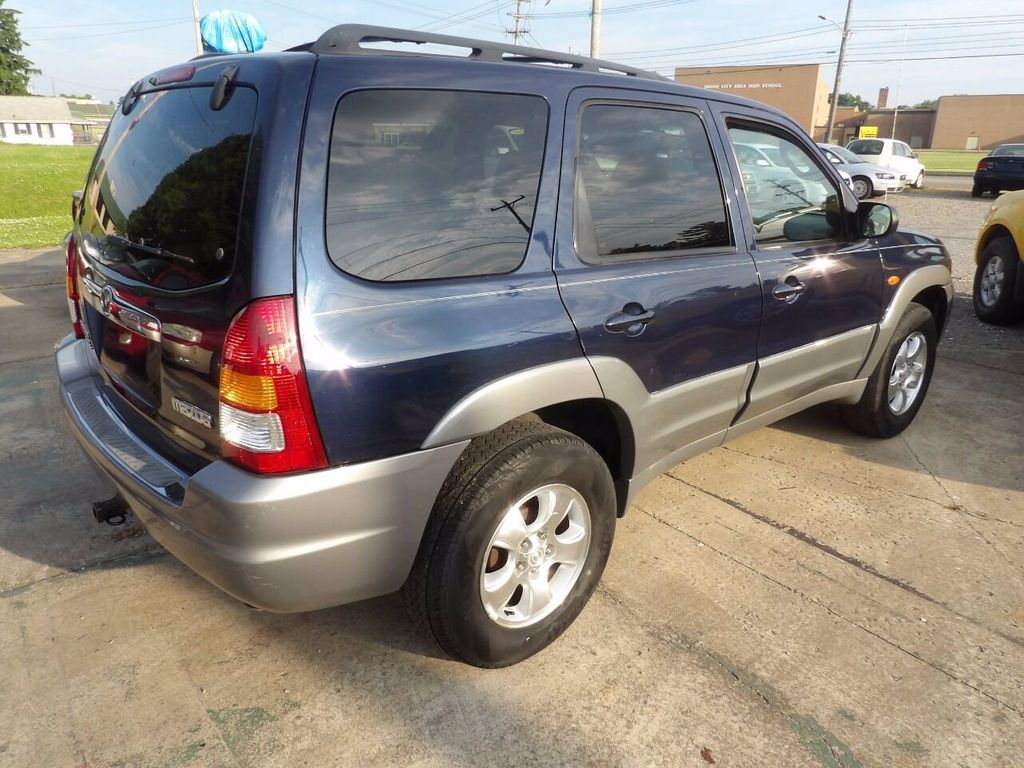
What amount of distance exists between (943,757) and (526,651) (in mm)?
1245

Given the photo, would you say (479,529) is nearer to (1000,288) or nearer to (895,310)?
(895,310)

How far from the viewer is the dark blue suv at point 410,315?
1870 millimetres

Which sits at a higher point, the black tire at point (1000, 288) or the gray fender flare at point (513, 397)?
the gray fender flare at point (513, 397)

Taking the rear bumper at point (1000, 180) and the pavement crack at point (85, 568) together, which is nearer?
the pavement crack at point (85, 568)

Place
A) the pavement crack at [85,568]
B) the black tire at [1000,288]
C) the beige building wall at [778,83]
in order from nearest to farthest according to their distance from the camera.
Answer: the pavement crack at [85,568]
the black tire at [1000,288]
the beige building wall at [778,83]

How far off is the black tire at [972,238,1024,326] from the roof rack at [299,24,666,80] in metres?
5.10

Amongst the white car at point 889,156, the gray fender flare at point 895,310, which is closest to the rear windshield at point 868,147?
the white car at point 889,156

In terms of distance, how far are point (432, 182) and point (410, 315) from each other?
40cm

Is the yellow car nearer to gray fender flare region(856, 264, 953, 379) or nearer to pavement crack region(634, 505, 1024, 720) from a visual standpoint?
gray fender flare region(856, 264, 953, 379)

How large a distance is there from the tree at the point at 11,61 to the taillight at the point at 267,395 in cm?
9691

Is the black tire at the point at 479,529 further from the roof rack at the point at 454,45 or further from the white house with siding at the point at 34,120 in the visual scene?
the white house with siding at the point at 34,120

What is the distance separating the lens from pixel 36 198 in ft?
66.8

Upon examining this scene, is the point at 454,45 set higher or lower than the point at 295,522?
higher

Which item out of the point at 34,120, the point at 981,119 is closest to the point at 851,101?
the point at 981,119
